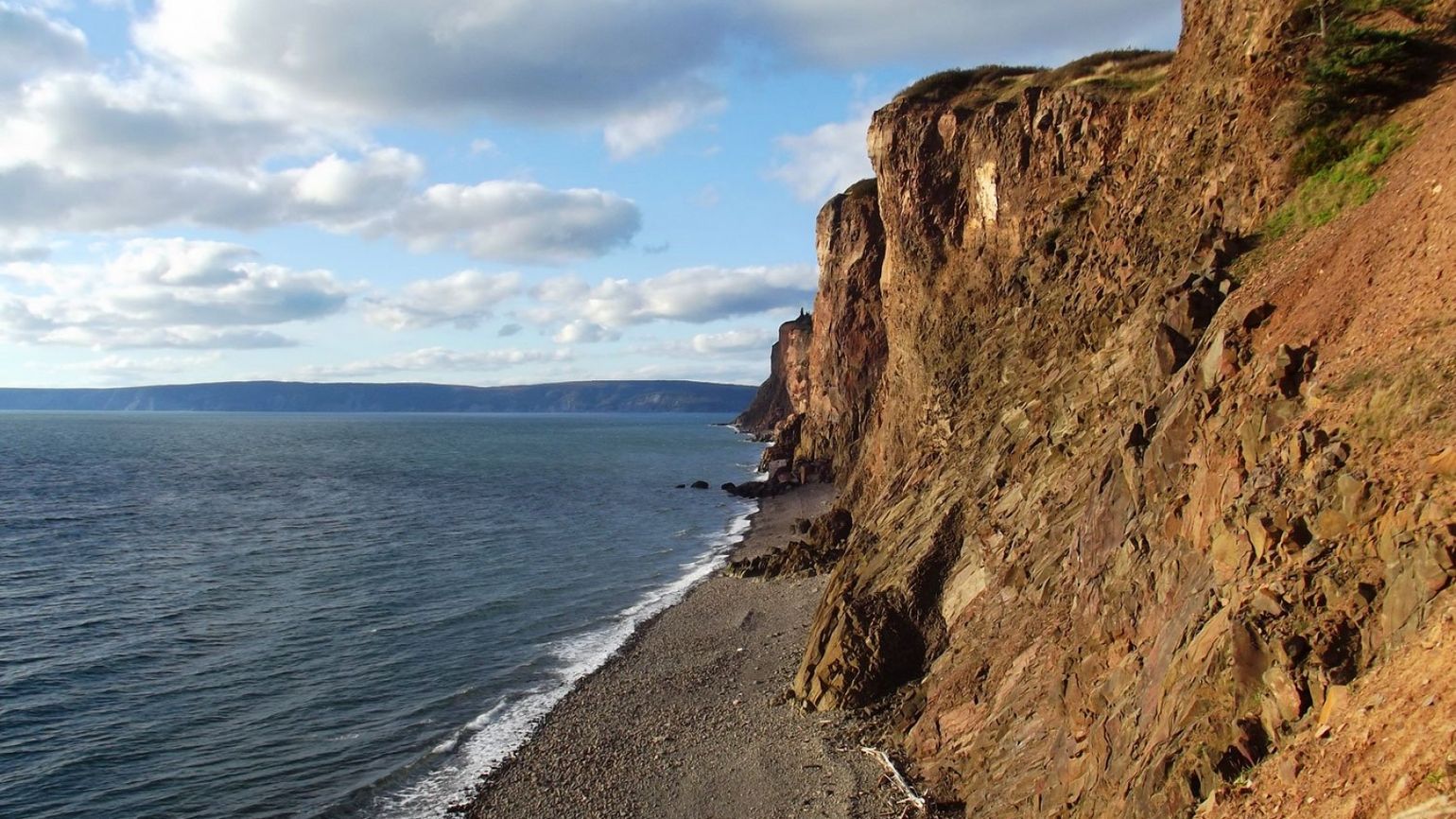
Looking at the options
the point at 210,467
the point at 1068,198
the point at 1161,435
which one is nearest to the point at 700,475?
the point at 210,467

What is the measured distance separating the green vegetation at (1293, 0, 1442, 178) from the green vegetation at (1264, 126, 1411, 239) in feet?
1.12

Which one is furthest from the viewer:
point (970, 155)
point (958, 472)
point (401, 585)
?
point (401, 585)

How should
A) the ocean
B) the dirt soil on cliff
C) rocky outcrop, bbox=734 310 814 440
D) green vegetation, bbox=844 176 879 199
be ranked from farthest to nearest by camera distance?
rocky outcrop, bbox=734 310 814 440
green vegetation, bbox=844 176 879 199
the ocean
the dirt soil on cliff

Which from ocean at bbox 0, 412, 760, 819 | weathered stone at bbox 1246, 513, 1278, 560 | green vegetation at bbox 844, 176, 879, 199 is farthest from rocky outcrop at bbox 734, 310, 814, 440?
weathered stone at bbox 1246, 513, 1278, 560

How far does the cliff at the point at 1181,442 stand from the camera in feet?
33.8

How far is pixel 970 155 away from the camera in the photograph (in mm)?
35656

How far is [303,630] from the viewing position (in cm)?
3388

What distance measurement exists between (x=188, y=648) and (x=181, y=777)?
1143 centimetres

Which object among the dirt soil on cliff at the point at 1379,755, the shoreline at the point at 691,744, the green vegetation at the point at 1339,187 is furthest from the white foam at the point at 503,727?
the green vegetation at the point at 1339,187

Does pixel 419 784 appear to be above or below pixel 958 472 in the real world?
below

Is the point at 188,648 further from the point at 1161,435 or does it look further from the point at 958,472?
the point at 1161,435

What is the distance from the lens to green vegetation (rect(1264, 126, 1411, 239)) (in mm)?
15594

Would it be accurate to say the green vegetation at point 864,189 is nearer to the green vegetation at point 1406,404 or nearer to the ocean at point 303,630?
the ocean at point 303,630

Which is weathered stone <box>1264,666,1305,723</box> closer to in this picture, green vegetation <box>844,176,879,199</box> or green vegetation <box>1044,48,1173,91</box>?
green vegetation <box>1044,48,1173,91</box>
